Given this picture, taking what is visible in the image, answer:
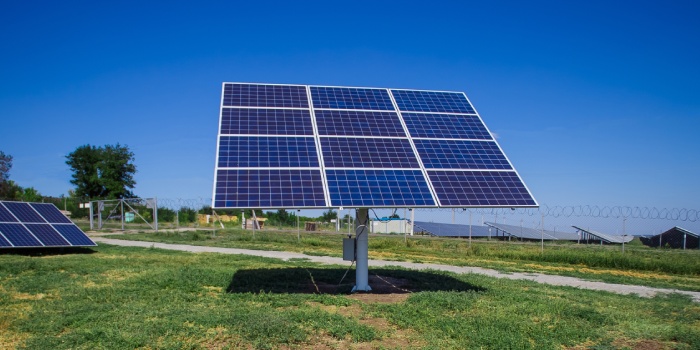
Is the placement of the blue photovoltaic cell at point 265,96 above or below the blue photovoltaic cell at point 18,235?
above

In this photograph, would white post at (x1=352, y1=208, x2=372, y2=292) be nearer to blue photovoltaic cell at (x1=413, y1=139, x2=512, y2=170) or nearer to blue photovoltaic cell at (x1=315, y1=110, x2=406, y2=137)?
blue photovoltaic cell at (x1=413, y1=139, x2=512, y2=170)

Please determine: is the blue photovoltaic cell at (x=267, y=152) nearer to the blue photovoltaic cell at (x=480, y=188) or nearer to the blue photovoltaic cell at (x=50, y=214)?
the blue photovoltaic cell at (x=480, y=188)

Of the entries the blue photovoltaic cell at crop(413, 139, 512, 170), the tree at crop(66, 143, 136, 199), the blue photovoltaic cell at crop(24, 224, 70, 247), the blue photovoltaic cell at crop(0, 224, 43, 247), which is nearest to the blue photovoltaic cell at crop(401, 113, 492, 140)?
the blue photovoltaic cell at crop(413, 139, 512, 170)

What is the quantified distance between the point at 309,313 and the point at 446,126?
7.93 metres

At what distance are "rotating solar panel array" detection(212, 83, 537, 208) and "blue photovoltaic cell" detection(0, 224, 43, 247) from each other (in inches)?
471

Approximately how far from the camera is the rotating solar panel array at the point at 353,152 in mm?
12281

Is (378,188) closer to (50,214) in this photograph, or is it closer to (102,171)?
(50,214)

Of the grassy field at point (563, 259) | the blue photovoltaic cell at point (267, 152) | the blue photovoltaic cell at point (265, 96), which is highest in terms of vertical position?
the blue photovoltaic cell at point (265, 96)

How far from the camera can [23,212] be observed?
24156mm

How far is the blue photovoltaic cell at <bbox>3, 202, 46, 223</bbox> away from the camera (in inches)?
931

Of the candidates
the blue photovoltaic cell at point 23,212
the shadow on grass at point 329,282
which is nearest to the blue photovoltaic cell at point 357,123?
the shadow on grass at point 329,282

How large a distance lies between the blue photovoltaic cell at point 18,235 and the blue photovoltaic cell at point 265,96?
1197 cm

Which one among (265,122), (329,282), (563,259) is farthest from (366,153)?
(563,259)

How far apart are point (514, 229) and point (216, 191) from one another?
40.2m
